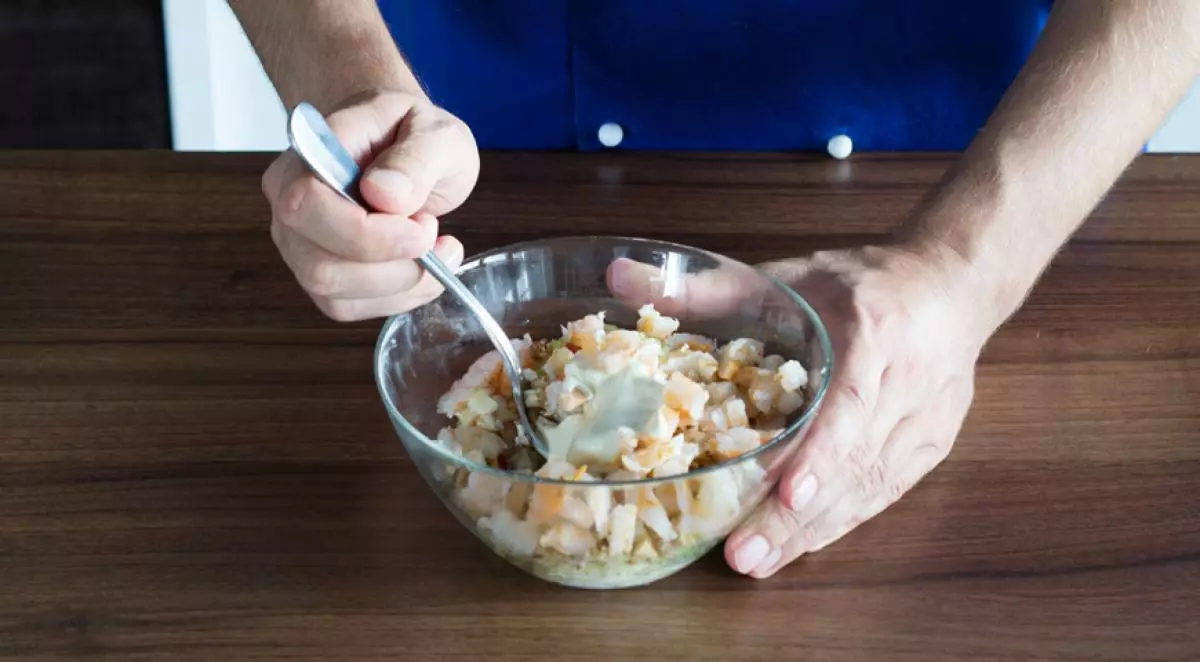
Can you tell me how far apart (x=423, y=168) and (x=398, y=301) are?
4.1 inches

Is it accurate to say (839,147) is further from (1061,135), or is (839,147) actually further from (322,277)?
(322,277)

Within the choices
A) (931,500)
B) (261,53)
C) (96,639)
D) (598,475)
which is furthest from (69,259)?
(931,500)

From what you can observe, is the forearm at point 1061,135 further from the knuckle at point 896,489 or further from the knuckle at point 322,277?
the knuckle at point 322,277

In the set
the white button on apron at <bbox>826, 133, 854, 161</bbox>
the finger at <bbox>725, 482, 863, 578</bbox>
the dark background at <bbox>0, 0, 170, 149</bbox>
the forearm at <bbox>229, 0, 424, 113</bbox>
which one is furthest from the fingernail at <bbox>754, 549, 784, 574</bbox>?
the dark background at <bbox>0, 0, 170, 149</bbox>

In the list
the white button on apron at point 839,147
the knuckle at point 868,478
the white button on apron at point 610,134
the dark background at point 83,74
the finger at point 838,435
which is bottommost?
the knuckle at point 868,478

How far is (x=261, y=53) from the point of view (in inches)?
44.0

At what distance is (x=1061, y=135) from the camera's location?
3.35ft

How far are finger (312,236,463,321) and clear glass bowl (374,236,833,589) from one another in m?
0.01

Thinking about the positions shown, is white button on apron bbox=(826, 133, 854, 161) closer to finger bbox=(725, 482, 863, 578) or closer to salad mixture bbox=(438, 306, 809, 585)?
salad mixture bbox=(438, 306, 809, 585)

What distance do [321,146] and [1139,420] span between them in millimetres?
603

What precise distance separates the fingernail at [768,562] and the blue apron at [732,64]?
2.09 feet

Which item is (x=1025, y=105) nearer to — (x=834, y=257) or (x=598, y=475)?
(x=834, y=257)

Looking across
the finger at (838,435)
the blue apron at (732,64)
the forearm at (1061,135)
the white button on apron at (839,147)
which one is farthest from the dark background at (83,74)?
the finger at (838,435)

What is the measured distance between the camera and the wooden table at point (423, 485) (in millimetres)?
723
